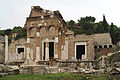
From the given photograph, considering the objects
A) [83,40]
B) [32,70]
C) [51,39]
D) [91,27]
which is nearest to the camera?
[32,70]

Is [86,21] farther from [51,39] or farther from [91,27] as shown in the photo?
[51,39]

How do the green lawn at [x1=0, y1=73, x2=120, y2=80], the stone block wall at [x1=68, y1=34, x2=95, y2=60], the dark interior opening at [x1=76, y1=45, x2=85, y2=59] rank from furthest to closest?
the dark interior opening at [x1=76, y1=45, x2=85, y2=59] < the stone block wall at [x1=68, y1=34, x2=95, y2=60] < the green lawn at [x1=0, y1=73, x2=120, y2=80]

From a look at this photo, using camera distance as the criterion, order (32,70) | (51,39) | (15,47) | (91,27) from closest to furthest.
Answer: (32,70), (51,39), (15,47), (91,27)

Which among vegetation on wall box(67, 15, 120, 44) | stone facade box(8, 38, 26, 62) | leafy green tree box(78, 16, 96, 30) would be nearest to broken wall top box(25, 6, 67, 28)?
stone facade box(8, 38, 26, 62)

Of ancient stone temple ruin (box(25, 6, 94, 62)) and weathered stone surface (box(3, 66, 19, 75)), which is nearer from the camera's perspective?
weathered stone surface (box(3, 66, 19, 75))

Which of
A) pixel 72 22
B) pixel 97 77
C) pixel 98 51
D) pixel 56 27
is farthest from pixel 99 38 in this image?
pixel 72 22

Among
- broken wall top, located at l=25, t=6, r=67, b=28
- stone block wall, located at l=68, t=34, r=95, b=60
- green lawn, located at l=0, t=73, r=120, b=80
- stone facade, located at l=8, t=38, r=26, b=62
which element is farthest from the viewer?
stone facade, located at l=8, t=38, r=26, b=62

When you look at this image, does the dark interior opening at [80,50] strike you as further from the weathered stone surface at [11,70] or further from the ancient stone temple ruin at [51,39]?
the weathered stone surface at [11,70]

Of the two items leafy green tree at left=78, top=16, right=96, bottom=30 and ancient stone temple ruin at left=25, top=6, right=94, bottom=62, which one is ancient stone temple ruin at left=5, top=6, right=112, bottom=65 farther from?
leafy green tree at left=78, top=16, right=96, bottom=30

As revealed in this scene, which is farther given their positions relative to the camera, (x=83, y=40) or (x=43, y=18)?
(x=83, y=40)

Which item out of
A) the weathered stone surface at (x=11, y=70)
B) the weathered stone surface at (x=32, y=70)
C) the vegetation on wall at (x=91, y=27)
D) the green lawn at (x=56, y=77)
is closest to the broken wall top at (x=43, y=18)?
the weathered stone surface at (x=32, y=70)

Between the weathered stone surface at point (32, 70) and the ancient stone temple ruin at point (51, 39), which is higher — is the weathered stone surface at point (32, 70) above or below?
below

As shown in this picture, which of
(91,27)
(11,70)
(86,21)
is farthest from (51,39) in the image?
(86,21)

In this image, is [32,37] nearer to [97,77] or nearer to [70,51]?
[70,51]
